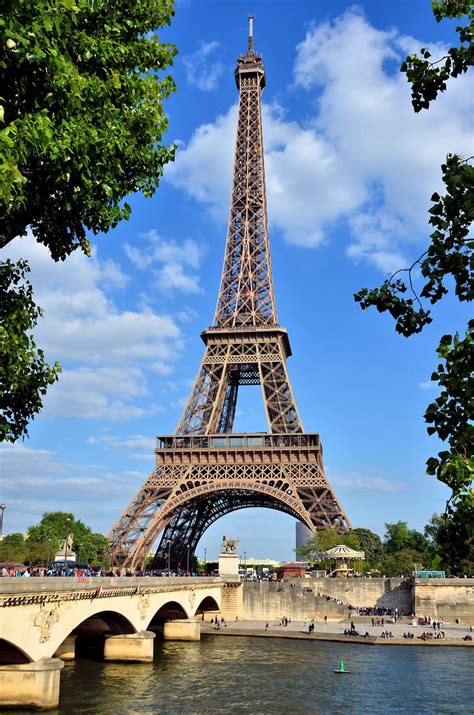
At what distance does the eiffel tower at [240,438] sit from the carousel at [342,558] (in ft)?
10.8

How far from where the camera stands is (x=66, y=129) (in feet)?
44.8

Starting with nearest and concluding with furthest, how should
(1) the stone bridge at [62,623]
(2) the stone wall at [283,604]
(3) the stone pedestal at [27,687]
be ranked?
(1) the stone bridge at [62,623], (3) the stone pedestal at [27,687], (2) the stone wall at [283,604]

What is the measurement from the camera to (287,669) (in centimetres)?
3872

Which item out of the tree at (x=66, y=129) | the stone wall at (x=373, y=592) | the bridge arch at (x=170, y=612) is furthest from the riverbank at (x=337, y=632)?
the tree at (x=66, y=129)

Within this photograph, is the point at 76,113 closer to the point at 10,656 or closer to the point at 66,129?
the point at 66,129

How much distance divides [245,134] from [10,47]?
85.5 meters

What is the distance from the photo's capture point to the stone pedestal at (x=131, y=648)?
40625 mm

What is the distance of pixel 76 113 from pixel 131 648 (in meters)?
35.3

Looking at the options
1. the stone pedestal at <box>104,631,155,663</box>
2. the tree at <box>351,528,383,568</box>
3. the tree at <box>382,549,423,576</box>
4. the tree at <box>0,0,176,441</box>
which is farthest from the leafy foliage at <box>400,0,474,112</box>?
the tree at <box>351,528,383,568</box>

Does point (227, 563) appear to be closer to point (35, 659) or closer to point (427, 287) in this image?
point (35, 659)

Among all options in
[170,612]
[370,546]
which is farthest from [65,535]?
[170,612]

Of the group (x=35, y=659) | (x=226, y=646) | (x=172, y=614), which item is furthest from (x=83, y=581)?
(x=172, y=614)

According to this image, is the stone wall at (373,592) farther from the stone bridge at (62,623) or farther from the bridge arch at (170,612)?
the stone bridge at (62,623)

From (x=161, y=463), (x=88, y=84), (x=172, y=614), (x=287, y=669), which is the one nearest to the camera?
(x=88, y=84)
